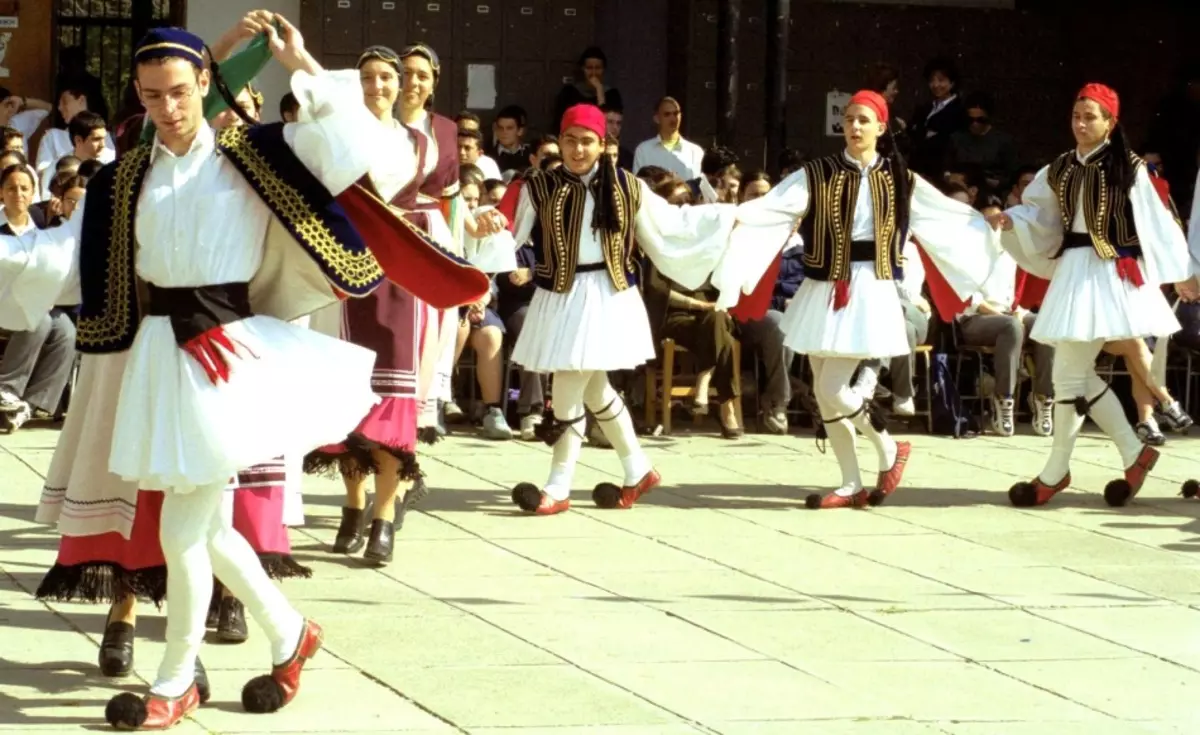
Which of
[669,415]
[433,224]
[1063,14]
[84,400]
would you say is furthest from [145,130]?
[1063,14]

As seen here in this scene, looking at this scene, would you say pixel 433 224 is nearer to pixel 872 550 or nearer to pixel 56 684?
pixel 872 550

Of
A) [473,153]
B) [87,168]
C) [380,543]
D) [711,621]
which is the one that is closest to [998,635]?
[711,621]

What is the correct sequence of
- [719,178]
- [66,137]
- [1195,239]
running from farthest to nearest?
[66,137]
[719,178]
[1195,239]

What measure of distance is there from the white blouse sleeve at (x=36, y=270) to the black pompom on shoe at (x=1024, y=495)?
18.8 feet

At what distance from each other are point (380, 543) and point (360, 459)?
36 cm

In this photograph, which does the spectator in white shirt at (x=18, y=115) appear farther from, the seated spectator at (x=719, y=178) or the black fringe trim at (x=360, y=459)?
the black fringe trim at (x=360, y=459)

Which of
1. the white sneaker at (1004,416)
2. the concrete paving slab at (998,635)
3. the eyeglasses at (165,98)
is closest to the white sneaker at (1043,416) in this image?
the white sneaker at (1004,416)

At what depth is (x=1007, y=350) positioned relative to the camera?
13719 millimetres

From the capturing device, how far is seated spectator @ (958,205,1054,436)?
13680 millimetres

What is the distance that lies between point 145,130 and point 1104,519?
5.65m

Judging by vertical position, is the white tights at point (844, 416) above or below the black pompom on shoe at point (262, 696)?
above

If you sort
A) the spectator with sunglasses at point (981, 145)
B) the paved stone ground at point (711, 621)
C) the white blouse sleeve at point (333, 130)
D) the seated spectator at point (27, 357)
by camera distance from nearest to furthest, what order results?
1. the white blouse sleeve at point (333, 130)
2. the paved stone ground at point (711, 621)
3. the seated spectator at point (27, 357)
4. the spectator with sunglasses at point (981, 145)

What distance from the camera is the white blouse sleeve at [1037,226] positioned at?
10.8m

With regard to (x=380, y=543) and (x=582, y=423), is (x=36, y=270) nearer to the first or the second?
(x=380, y=543)
